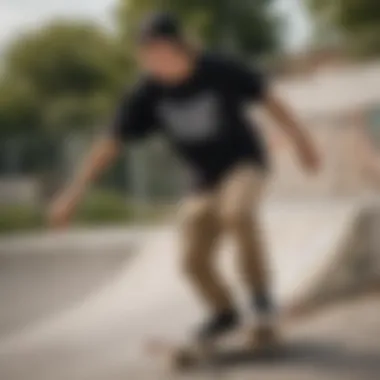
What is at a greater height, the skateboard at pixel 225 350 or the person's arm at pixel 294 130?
the person's arm at pixel 294 130

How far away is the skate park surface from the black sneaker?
2 centimetres

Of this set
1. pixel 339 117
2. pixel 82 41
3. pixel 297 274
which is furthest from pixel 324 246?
pixel 82 41

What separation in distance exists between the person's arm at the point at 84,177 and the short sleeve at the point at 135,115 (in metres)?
0.02

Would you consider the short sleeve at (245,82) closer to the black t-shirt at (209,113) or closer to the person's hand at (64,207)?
the black t-shirt at (209,113)

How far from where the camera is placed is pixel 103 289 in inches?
39.7

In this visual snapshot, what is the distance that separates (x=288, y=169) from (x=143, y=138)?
18 cm

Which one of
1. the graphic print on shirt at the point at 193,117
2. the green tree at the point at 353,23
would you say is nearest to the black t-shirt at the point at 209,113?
the graphic print on shirt at the point at 193,117

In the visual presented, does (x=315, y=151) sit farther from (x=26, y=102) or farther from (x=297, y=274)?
(x=26, y=102)

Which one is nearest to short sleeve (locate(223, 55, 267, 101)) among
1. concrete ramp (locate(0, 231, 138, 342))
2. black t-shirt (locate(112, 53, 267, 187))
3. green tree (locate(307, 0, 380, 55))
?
black t-shirt (locate(112, 53, 267, 187))

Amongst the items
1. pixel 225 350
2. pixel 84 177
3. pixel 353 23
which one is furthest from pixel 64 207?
pixel 353 23

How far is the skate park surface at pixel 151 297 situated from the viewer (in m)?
0.96

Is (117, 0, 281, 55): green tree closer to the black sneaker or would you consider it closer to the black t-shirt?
the black t-shirt

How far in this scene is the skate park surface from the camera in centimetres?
96

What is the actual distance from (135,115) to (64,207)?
14cm
